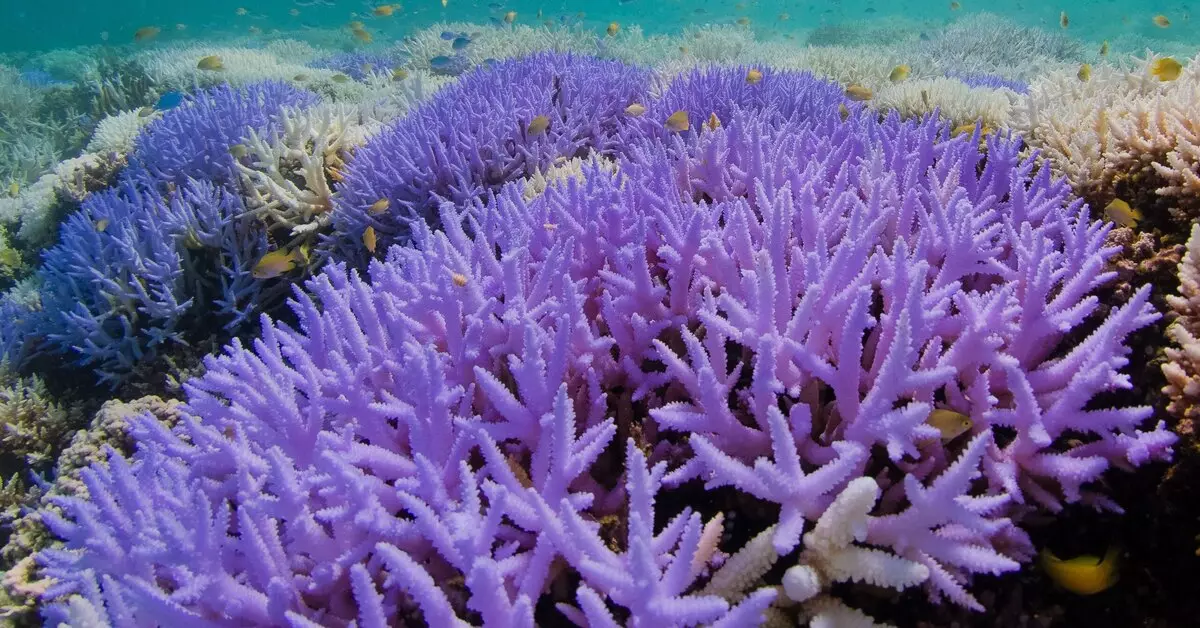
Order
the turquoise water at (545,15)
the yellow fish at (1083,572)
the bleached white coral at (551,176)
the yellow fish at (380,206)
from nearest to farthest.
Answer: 1. the yellow fish at (1083,572)
2. the bleached white coral at (551,176)
3. the yellow fish at (380,206)
4. the turquoise water at (545,15)

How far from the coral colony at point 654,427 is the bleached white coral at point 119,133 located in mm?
6835

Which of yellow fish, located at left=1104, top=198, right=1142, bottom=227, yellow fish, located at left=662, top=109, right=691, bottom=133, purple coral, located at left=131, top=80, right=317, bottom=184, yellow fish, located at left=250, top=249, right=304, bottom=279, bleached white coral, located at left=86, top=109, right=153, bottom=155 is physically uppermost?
bleached white coral, located at left=86, top=109, right=153, bottom=155

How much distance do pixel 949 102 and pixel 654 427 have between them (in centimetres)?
584

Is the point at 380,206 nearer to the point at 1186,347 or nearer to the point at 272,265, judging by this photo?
the point at 272,265

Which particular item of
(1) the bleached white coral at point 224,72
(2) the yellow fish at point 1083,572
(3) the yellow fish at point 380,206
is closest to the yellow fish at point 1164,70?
(2) the yellow fish at point 1083,572

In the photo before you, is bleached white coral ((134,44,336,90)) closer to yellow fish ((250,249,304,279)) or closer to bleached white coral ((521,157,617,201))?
yellow fish ((250,249,304,279))

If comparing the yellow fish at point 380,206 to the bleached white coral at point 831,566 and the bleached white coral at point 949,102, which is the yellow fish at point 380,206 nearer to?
the bleached white coral at point 831,566

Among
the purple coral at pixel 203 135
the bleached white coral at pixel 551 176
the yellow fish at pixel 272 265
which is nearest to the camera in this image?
the bleached white coral at pixel 551 176

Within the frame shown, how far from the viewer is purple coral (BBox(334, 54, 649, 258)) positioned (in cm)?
476

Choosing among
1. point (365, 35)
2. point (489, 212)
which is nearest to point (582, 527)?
point (489, 212)

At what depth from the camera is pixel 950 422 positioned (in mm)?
1636

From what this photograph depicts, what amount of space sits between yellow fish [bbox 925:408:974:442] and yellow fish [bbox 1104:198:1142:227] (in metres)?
1.45

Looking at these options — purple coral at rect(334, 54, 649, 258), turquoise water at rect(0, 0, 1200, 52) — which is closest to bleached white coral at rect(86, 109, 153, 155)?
purple coral at rect(334, 54, 649, 258)

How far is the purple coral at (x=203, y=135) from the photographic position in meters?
5.79
